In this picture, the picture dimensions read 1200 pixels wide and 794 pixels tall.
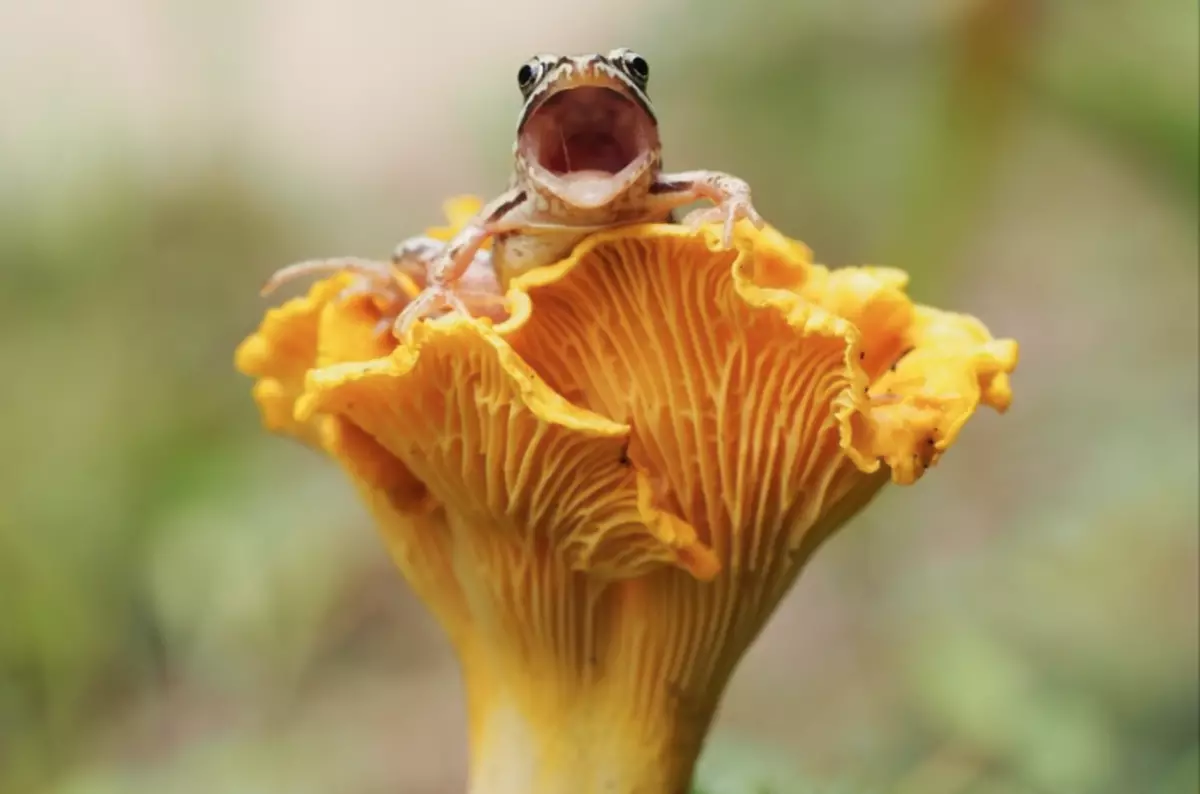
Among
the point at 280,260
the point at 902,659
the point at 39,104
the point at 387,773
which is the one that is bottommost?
the point at 387,773

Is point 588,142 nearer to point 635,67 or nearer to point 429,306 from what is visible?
point 635,67

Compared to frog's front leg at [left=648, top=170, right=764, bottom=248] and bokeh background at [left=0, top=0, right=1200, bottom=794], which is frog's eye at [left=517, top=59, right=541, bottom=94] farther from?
bokeh background at [left=0, top=0, right=1200, bottom=794]

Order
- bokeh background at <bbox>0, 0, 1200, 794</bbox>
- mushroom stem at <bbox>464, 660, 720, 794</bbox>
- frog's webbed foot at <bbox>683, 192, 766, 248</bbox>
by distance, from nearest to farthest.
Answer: frog's webbed foot at <bbox>683, 192, 766, 248</bbox>
mushroom stem at <bbox>464, 660, 720, 794</bbox>
bokeh background at <bbox>0, 0, 1200, 794</bbox>

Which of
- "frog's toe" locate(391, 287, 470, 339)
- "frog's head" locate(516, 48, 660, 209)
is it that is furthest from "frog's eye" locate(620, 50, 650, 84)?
"frog's toe" locate(391, 287, 470, 339)

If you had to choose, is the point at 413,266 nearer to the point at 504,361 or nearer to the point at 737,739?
the point at 504,361

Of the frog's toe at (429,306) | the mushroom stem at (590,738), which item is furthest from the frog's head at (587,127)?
the mushroom stem at (590,738)

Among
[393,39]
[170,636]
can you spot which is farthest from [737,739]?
[393,39]

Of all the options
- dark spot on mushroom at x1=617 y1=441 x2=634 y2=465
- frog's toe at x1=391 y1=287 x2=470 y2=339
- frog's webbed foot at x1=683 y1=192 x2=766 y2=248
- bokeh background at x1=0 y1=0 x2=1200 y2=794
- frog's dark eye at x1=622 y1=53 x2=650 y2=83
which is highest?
frog's dark eye at x1=622 y1=53 x2=650 y2=83

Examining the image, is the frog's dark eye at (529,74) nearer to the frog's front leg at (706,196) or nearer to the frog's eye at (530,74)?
the frog's eye at (530,74)
